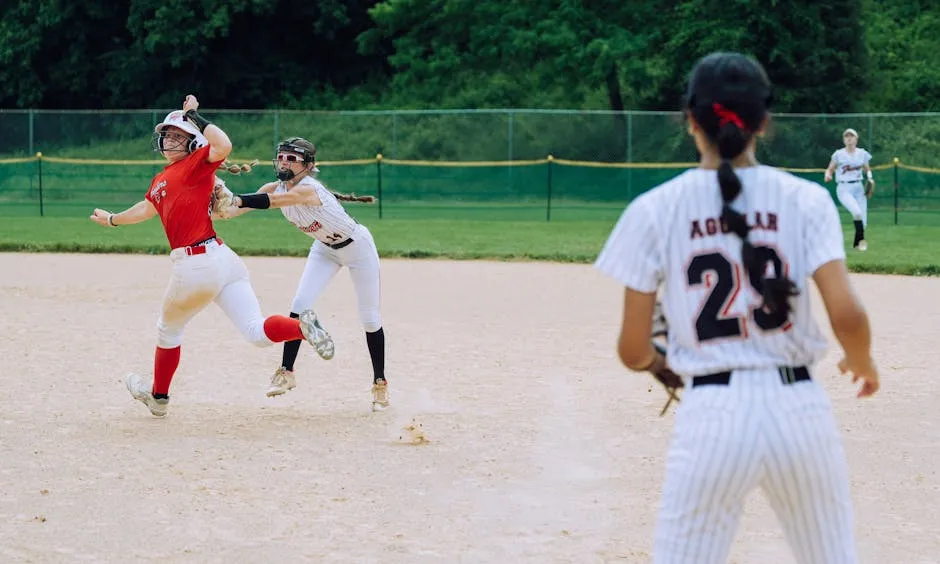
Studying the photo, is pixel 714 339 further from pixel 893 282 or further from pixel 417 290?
pixel 893 282

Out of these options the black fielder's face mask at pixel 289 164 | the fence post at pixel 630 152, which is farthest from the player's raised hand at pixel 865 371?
the fence post at pixel 630 152

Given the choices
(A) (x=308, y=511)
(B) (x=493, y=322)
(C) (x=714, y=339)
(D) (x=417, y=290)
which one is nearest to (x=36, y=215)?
(D) (x=417, y=290)

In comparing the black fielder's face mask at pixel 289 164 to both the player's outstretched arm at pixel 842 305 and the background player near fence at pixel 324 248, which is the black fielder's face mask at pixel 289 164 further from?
the player's outstretched arm at pixel 842 305

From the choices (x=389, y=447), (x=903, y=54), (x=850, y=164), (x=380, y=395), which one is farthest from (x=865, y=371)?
(x=903, y=54)

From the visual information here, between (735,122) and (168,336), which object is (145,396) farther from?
(735,122)

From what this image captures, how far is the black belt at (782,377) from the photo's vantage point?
3371 mm

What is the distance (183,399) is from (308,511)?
3.00 metres

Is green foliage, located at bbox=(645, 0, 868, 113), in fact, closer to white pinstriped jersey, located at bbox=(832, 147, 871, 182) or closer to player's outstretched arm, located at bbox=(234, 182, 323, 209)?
white pinstriped jersey, located at bbox=(832, 147, 871, 182)

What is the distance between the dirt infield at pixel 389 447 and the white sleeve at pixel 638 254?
7.44 feet

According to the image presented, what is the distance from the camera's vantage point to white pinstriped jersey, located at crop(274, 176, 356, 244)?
8.36 m

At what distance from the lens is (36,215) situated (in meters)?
28.0

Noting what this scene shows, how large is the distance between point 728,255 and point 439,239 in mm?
18010

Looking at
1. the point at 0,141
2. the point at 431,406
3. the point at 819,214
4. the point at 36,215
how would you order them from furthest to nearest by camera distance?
1. the point at 0,141
2. the point at 36,215
3. the point at 431,406
4. the point at 819,214

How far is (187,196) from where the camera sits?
7840 mm
